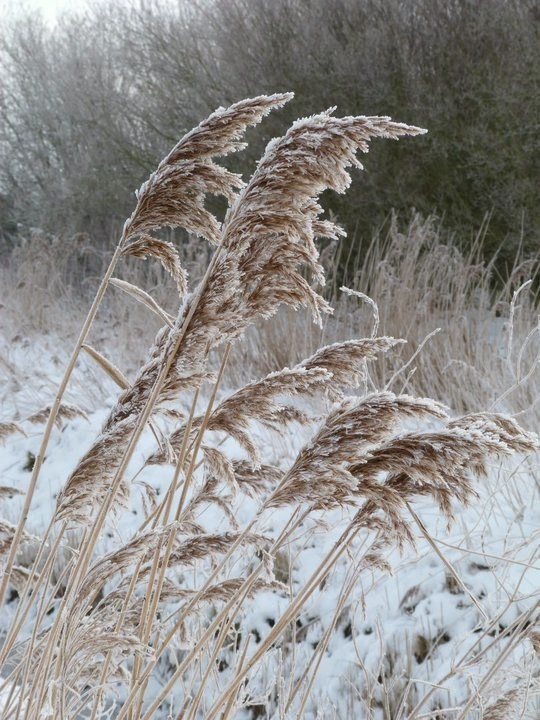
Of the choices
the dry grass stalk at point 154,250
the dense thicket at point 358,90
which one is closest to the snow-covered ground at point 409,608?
the dry grass stalk at point 154,250

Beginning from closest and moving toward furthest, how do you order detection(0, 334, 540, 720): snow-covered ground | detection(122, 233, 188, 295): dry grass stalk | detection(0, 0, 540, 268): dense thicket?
detection(122, 233, 188, 295): dry grass stalk, detection(0, 334, 540, 720): snow-covered ground, detection(0, 0, 540, 268): dense thicket

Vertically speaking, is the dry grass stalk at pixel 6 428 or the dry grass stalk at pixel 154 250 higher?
the dry grass stalk at pixel 154 250

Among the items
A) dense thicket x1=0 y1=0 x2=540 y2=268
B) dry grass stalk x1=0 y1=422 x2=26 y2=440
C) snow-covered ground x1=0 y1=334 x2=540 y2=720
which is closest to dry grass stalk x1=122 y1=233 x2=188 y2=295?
dry grass stalk x1=0 y1=422 x2=26 y2=440

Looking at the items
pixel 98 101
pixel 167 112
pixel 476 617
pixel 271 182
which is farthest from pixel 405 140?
pixel 271 182

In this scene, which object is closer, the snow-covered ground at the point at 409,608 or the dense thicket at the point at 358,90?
the snow-covered ground at the point at 409,608

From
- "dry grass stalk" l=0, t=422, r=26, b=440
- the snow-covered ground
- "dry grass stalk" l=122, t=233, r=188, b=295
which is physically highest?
"dry grass stalk" l=122, t=233, r=188, b=295

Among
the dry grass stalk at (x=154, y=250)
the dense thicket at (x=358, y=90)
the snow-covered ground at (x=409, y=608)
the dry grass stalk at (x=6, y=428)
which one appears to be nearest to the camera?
the dry grass stalk at (x=154, y=250)

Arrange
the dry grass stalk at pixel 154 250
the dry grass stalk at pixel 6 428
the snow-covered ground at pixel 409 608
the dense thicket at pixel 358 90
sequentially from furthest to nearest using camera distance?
the dense thicket at pixel 358 90 → the snow-covered ground at pixel 409 608 → the dry grass stalk at pixel 6 428 → the dry grass stalk at pixel 154 250

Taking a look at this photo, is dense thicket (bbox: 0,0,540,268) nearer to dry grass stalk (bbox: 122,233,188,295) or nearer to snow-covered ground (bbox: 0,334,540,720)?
snow-covered ground (bbox: 0,334,540,720)

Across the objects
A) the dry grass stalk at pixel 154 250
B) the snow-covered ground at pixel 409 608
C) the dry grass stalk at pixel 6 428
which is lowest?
the snow-covered ground at pixel 409 608

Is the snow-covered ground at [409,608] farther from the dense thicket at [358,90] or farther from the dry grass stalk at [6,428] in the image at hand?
the dense thicket at [358,90]

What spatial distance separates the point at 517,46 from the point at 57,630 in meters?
8.38

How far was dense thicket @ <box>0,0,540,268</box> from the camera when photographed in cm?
836

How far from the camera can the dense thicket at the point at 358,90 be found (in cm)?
836
